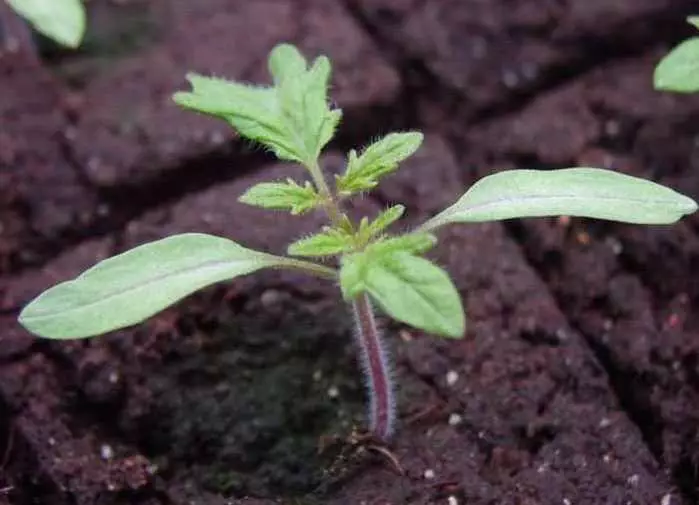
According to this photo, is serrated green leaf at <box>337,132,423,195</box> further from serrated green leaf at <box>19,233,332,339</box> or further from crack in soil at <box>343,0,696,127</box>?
crack in soil at <box>343,0,696,127</box>

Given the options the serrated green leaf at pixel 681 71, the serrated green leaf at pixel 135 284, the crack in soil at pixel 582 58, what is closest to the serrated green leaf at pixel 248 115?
the serrated green leaf at pixel 135 284

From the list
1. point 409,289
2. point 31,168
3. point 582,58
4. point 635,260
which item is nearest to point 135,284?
point 409,289

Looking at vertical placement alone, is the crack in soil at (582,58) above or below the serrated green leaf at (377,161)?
above

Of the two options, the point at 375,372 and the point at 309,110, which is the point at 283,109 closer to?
the point at 309,110

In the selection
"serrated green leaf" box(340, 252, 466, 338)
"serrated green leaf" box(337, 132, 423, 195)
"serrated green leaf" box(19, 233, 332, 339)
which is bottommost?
"serrated green leaf" box(340, 252, 466, 338)

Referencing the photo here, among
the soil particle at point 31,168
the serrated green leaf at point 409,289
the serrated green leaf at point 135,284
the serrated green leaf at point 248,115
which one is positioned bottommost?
the serrated green leaf at point 409,289

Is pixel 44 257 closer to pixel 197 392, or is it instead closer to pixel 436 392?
pixel 197 392

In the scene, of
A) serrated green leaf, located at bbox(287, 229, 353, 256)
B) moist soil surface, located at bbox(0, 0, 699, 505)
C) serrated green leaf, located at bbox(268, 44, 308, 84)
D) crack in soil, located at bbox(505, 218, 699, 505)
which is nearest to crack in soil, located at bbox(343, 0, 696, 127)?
moist soil surface, located at bbox(0, 0, 699, 505)

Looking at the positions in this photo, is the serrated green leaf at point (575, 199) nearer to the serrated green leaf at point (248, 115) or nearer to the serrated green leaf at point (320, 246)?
the serrated green leaf at point (320, 246)
